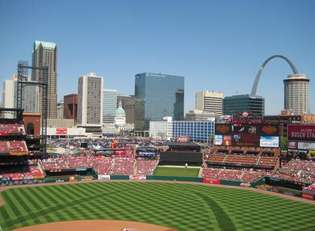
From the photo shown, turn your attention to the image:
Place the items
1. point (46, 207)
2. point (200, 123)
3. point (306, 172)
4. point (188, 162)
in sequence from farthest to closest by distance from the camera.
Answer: point (200, 123) < point (188, 162) < point (306, 172) < point (46, 207)

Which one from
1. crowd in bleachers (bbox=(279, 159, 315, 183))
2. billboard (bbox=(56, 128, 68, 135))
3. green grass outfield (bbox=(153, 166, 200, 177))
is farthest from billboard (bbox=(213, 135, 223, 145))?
billboard (bbox=(56, 128, 68, 135))

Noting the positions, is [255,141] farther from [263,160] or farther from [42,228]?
[42,228]

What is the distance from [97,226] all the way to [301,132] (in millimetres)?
53174

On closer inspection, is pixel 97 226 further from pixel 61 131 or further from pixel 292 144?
pixel 61 131

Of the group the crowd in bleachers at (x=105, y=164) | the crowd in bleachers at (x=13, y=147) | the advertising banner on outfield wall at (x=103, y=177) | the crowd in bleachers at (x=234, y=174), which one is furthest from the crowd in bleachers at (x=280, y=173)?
the crowd in bleachers at (x=13, y=147)

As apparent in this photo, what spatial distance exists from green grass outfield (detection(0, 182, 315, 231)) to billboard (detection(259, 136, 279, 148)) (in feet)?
64.1

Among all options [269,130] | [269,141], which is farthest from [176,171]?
[269,130]

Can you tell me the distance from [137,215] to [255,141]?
150 ft

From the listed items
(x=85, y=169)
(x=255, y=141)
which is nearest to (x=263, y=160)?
(x=255, y=141)

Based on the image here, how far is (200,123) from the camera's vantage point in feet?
652

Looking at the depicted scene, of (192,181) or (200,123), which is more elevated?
(200,123)

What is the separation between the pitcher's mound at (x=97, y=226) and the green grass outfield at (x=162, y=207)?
2.12 m

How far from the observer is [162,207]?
54.4 metres

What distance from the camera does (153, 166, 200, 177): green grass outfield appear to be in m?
85.4
